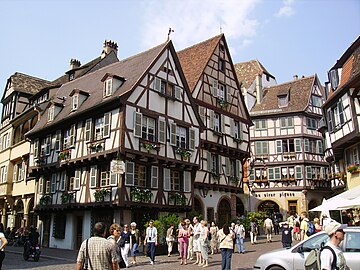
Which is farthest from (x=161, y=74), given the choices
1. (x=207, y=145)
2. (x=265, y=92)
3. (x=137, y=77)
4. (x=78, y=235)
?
(x=265, y=92)

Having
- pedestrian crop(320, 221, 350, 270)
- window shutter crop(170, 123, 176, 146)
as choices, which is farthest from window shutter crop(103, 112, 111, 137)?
pedestrian crop(320, 221, 350, 270)

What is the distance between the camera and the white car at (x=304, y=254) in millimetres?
8693

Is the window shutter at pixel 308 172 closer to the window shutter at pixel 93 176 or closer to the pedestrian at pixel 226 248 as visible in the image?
the window shutter at pixel 93 176

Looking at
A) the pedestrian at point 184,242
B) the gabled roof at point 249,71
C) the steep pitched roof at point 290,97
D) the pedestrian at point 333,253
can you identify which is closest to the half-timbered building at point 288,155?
the steep pitched roof at point 290,97

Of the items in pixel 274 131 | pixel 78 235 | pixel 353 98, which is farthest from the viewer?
pixel 274 131

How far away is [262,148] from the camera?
4034 centimetres

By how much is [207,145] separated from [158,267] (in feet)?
44.2

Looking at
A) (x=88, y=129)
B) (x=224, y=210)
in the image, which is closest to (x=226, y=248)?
(x=88, y=129)

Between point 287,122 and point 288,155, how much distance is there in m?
3.35

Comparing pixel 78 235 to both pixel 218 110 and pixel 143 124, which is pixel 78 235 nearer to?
pixel 143 124

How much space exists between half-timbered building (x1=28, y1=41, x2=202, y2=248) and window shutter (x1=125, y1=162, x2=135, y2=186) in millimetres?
52

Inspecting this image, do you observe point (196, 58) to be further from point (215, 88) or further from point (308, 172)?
point (308, 172)

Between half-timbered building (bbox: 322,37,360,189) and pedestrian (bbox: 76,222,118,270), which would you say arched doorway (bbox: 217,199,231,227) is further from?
pedestrian (bbox: 76,222,118,270)

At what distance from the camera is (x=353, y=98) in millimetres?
21328
